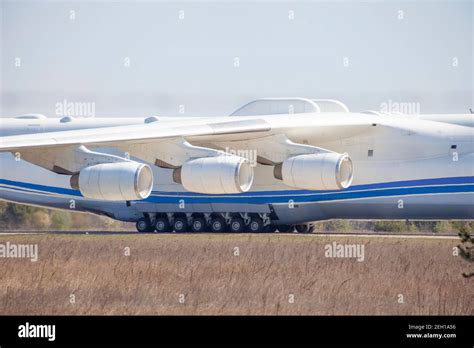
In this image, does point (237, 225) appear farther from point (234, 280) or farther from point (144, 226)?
point (234, 280)

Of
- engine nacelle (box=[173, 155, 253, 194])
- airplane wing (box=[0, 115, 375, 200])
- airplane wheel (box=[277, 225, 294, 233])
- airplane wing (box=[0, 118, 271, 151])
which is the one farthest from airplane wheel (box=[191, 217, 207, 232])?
engine nacelle (box=[173, 155, 253, 194])

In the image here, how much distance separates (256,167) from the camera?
2422 centimetres

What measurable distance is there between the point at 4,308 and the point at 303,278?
14.6 feet

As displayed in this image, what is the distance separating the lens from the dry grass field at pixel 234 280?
13.8 metres

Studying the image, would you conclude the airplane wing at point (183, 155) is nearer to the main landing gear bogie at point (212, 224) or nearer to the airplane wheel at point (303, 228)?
the main landing gear bogie at point (212, 224)

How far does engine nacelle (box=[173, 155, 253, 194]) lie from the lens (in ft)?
64.2

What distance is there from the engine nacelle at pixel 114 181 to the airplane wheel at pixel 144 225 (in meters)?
6.66

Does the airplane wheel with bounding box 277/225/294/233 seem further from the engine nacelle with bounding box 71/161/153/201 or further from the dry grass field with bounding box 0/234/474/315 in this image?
the engine nacelle with bounding box 71/161/153/201

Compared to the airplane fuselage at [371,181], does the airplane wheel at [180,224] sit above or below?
below

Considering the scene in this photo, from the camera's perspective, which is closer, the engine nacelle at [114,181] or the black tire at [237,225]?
the engine nacelle at [114,181]

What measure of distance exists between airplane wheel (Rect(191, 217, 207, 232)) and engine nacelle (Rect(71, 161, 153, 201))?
20.6ft

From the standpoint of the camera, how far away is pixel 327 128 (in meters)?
23.5

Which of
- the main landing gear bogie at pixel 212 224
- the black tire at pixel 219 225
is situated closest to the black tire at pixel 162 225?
the main landing gear bogie at pixel 212 224

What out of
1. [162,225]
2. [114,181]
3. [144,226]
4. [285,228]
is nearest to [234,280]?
[114,181]
